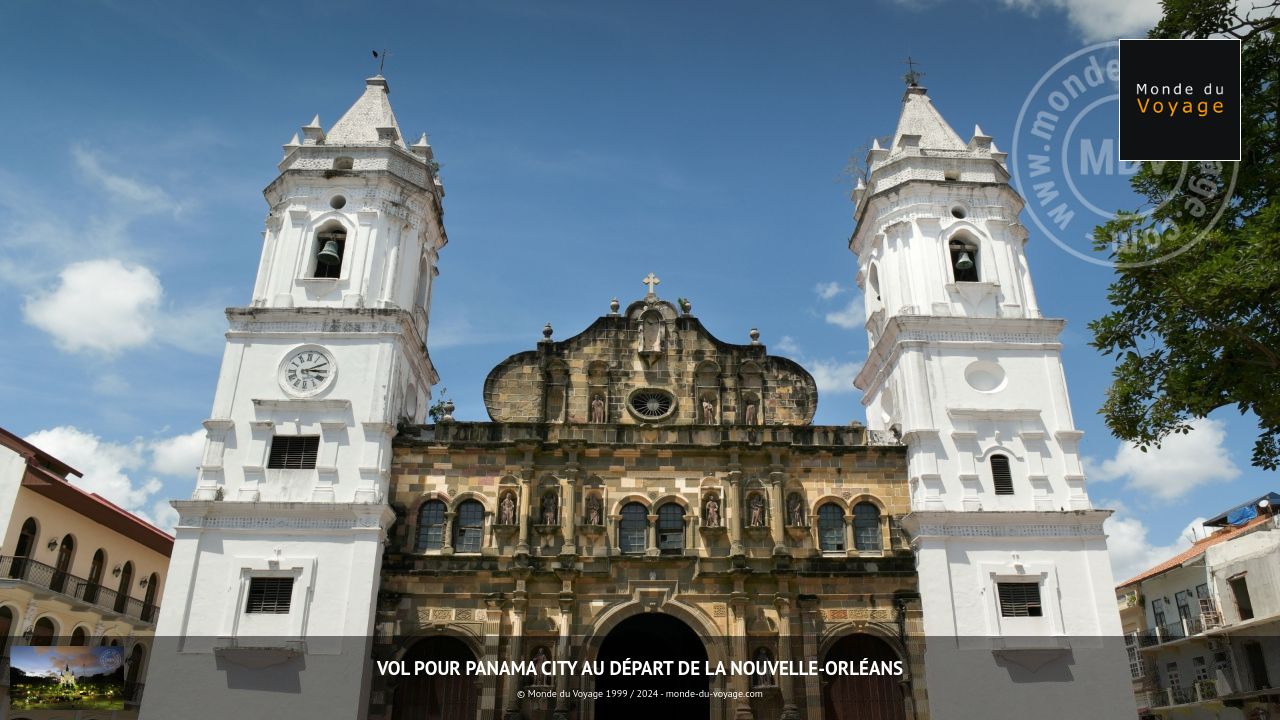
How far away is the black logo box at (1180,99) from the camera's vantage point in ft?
49.6

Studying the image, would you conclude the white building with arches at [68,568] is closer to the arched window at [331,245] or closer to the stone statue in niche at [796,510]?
the arched window at [331,245]

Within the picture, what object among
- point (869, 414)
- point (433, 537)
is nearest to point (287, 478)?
point (433, 537)

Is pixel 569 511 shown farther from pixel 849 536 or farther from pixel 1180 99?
pixel 1180 99

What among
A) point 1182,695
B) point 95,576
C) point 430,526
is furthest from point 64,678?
point 1182,695

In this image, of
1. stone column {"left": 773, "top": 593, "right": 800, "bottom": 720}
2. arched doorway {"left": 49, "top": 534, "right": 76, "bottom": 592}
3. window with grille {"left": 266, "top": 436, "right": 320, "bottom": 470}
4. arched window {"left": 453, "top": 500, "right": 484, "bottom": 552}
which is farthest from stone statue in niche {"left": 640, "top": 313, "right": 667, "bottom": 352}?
arched doorway {"left": 49, "top": 534, "right": 76, "bottom": 592}

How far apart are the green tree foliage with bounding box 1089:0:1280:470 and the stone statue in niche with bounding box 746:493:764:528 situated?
424 inches

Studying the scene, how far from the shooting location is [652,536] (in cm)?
2536

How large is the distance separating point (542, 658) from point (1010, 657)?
36.6 ft

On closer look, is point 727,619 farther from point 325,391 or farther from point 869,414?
point 325,391

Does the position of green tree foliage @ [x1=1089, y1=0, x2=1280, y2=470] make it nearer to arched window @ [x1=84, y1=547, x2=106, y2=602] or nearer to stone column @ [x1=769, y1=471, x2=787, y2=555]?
stone column @ [x1=769, y1=471, x2=787, y2=555]

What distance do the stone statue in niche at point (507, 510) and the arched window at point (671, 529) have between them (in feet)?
12.6

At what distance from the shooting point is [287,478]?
80.8ft

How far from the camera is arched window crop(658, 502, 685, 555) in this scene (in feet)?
83.4

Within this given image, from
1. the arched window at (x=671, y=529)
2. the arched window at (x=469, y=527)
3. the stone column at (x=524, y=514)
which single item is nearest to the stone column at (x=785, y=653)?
the arched window at (x=671, y=529)
